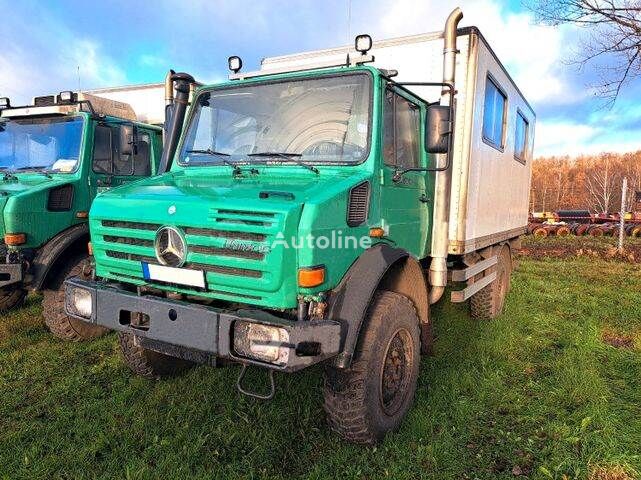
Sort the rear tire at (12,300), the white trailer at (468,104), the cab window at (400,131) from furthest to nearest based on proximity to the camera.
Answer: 1. the rear tire at (12,300)
2. the white trailer at (468,104)
3. the cab window at (400,131)

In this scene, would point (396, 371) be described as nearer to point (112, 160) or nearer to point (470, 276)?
point (470, 276)

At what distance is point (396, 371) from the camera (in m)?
3.34

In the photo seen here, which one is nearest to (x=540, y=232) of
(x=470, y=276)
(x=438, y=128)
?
(x=470, y=276)

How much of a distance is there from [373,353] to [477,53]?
2.85m

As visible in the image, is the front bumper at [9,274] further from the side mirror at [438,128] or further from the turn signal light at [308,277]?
the side mirror at [438,128]

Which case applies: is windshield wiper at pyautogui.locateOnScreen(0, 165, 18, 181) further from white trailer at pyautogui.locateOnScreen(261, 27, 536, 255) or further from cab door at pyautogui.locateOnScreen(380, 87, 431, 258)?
cab door at pyautogui.locateOnScreen(380, 87, 431, 258)

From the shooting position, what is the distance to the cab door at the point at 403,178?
3.33 m

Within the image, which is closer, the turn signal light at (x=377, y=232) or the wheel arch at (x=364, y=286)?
the wheel arch at (x=364, y=286)

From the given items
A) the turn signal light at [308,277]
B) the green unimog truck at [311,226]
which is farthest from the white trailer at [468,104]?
the turn signal light at [308,277]

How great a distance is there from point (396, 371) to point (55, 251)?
3.74 meters

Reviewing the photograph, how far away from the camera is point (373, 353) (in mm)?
2977

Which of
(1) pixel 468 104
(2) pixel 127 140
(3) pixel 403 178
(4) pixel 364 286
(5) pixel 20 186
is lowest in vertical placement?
(4) pixel 364 286

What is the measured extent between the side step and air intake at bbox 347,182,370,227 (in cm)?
198

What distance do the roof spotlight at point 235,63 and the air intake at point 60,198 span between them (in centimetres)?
255
